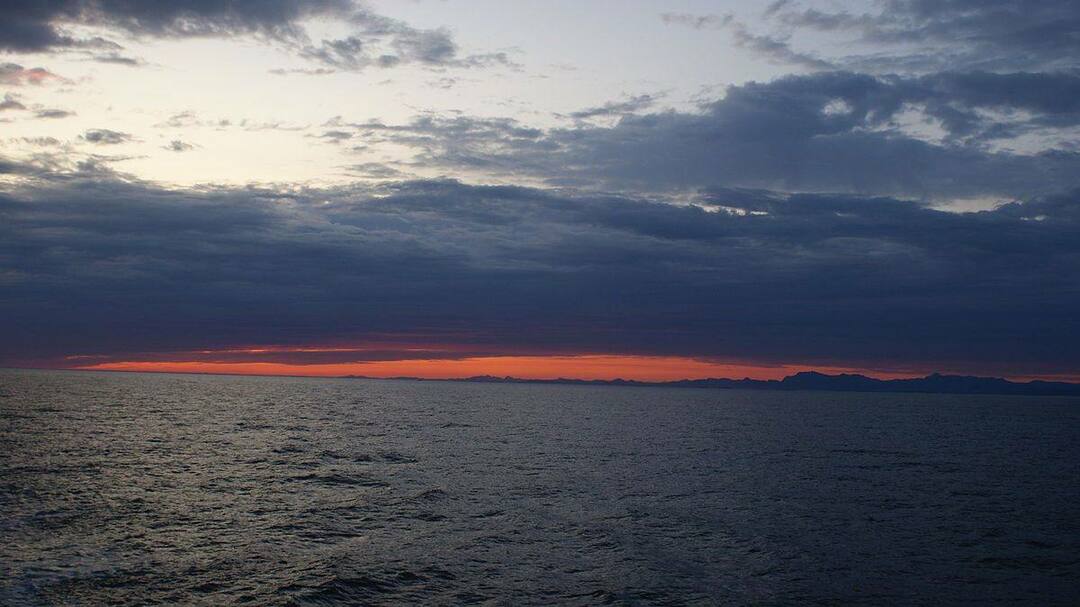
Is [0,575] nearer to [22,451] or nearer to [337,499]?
[337,499]

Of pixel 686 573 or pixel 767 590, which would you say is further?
pixel 686 573

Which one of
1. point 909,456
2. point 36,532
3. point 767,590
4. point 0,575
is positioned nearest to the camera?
point 0,575

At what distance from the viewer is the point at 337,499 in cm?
4022

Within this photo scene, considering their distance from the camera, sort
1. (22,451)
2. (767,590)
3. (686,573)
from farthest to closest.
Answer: (22,451) < (686,573) < (767,590)

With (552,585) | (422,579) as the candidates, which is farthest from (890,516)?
(422,579)

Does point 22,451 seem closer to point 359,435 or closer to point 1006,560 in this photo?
point 359,435

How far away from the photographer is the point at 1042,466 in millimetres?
66688

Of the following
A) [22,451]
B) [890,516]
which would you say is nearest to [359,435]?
[22,451]

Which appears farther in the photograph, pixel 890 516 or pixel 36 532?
pixel 890 516

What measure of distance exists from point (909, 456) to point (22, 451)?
79.4 metres

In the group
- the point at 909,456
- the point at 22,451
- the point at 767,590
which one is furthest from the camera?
the point at 909,456

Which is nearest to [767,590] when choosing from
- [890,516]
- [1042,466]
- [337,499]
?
[890,516]

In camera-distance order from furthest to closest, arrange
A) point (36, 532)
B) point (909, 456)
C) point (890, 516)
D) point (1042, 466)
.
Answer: point (909, 456), point (1042, 466), point (890, 516), point (36, 532)

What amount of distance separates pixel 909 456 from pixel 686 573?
56.9m
